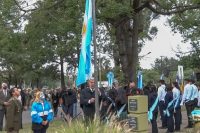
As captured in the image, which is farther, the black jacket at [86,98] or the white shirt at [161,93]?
the white shirt at [161,93]

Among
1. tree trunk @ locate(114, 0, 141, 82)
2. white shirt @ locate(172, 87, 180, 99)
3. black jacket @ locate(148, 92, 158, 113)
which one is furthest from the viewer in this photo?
tree trunk @ locate(114, 0, 141, 82)

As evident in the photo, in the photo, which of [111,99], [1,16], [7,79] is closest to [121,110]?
[111,99]

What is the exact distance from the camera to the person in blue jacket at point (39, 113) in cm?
1211

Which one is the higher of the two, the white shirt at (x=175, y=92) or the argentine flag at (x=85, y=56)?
the argentine flag at (x=85, y=56)

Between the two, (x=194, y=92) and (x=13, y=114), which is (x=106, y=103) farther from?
(x=13, y=114)

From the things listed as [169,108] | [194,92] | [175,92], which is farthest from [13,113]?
[194,92]

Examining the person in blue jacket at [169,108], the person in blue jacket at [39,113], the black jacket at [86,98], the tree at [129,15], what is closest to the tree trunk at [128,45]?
the tree at [129,15]

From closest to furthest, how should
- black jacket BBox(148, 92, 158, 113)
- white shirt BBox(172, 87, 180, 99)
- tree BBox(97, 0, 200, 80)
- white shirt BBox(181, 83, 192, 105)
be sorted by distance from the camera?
black jacket BBox(148, 92, 158, 113) < white shirt BBox(172, 87, 180, 99) < white shirt BBox(181, 83, 192, 105) < tree BBox(97, 0, 200, 80)

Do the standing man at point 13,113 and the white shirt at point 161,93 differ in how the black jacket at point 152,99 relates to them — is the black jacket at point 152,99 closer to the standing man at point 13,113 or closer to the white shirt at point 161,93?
the white shirt at point 161,93

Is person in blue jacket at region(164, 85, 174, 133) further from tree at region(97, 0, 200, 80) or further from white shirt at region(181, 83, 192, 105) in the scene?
tree at region(97, 0, 200, 80)

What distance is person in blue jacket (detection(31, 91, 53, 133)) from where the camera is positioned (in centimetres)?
1211

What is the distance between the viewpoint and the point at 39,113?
12.1 meters

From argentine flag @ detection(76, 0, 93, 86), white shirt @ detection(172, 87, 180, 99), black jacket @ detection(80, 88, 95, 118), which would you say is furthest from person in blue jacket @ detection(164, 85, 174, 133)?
argentine flag @ detection(76, 0, 93, 86)

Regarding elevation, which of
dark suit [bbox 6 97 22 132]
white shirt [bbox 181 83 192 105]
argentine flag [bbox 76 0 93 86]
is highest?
argentine flag [bbox 76 0 93 86]
